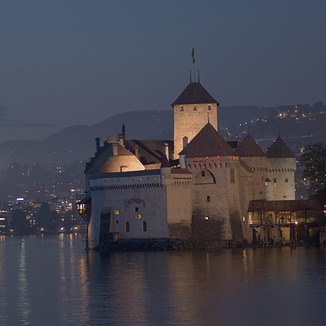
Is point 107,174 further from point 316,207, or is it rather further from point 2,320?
point 2,320

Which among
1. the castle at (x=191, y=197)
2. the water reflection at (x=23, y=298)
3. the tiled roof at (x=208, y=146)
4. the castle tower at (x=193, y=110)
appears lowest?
the water reflection at (x=23, y=298)

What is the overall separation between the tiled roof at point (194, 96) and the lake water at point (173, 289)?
2364 cm

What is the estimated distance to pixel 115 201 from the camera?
4067 inches

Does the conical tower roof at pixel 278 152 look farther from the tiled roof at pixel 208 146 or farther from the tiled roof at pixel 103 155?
the tiled roof at pixel 103 155

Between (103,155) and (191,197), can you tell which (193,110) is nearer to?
(103,155)

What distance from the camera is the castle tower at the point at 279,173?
113 metres

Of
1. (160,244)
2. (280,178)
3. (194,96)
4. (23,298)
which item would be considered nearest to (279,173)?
(280,178)

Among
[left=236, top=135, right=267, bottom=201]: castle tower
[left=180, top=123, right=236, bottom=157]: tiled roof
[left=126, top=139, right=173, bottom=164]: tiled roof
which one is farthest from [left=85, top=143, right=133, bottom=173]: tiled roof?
[left=236, top=135, right=267, bottom=201]: castle tower

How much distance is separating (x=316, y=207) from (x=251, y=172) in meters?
7.59

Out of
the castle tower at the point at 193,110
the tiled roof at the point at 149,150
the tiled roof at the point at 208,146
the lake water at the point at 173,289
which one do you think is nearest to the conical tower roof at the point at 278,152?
the castle tower at the point at 193,110

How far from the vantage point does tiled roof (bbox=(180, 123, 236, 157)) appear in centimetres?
10100

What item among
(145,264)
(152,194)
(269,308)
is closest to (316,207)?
(152,194)

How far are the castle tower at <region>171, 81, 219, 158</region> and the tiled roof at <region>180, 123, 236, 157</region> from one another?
12959mm

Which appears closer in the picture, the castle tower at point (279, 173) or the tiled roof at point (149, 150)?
the castle tower at point (279, 173)
